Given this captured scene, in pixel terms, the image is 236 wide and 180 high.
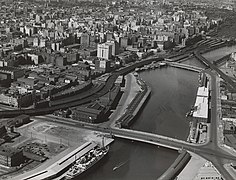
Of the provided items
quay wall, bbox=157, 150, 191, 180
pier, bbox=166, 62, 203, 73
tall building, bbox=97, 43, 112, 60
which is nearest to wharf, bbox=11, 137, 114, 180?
quay wall, bbox=157, 150, 191, 180

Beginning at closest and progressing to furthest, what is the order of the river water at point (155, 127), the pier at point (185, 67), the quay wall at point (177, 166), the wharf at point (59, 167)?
the wharf at point (59, 167)
the quay wall at point (177, 166)
the river water at point (155, 127)
the pier at point (185, 67)

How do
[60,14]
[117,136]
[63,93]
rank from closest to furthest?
[117,136] → [63,93] → [60,14]

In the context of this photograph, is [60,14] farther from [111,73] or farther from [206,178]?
[206,178]

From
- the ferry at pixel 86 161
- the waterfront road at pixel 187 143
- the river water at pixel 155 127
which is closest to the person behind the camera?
the ferry at pixel 86 161

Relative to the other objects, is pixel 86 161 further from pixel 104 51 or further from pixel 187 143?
pixel 104 51

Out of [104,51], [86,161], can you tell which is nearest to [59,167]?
[86,161]

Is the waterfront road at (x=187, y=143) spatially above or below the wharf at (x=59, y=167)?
above

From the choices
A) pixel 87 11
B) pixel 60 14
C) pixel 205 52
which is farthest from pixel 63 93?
pixel 87 11

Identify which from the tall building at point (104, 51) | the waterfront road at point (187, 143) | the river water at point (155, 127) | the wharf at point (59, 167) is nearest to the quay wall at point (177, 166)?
the river water at point (155, 127)

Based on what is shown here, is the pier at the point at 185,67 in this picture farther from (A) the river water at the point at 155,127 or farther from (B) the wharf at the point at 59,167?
(B) the wharf at the point at 59,167
